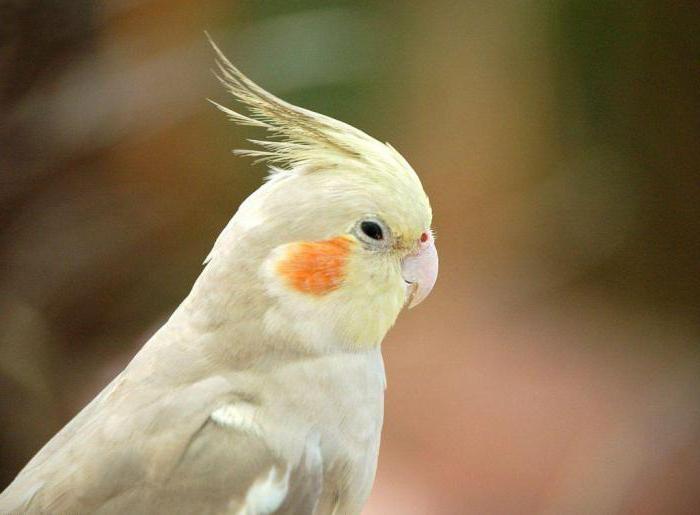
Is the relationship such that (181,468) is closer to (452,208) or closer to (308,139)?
(308,139)

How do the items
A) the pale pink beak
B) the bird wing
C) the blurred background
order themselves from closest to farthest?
the bird wing
the pale pink beak
the blurred background

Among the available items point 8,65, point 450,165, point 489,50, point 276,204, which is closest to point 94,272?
point 8,65

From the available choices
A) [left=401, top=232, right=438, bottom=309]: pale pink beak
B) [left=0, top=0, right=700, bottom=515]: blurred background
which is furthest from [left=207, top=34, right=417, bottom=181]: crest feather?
[left=0, top=0, right=700, bottom=515]: blurred background

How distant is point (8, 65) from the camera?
267cm

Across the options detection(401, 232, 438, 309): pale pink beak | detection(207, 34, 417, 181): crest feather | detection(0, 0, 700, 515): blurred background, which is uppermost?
detection(207, 34, 417, 181): crest feather

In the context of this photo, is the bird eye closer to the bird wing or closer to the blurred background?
the bird wing

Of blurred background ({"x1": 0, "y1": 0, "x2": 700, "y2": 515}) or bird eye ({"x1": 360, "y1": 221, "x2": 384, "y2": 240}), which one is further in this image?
blurred background ({"x1": 0, "y1": 0, "x2": 700, "y2": 515})

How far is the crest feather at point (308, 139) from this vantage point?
4.15 feet

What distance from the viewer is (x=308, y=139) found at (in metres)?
1.28

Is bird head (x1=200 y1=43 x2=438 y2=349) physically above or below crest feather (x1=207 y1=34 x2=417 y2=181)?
below

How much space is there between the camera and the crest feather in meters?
1.26

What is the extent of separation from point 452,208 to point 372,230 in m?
1.93

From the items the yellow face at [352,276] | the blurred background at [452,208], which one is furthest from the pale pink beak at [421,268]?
the blurred background at [452,208]

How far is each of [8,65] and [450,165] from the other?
1.35 meters
